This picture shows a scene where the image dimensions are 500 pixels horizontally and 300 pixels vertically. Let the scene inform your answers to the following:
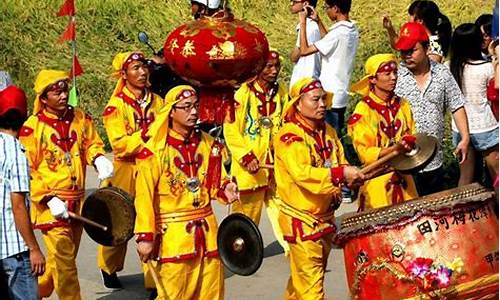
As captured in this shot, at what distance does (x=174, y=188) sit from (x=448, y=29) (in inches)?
154

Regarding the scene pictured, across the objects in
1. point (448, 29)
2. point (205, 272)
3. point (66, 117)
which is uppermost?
point (448, 29)

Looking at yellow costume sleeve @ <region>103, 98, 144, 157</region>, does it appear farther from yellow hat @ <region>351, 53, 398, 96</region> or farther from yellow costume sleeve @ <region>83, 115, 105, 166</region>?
yellow hat @ <region>351, 53, 398, 96</region>

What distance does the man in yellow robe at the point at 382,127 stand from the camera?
27.4 ft

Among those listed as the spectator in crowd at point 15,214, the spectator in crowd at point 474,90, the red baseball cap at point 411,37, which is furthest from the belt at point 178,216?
the spectator in crowd at point 474,90

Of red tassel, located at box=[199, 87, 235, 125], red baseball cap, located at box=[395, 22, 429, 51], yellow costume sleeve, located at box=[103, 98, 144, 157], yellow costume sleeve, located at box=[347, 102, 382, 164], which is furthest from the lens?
yellow costume sleeve, located at box=[103, 98, 144, 157]

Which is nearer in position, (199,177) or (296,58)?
(199,177)

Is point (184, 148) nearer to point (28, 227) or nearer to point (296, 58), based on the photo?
point (28, 227)

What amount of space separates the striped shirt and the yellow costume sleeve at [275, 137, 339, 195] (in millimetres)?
1730

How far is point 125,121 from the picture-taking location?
9.24 meters

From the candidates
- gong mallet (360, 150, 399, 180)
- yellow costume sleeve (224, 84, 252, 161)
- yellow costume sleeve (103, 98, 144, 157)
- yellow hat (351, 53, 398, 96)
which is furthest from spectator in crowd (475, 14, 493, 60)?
yellow costume sleeve (103, 98, 144, 157)

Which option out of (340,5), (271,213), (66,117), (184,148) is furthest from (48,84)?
(340,5)

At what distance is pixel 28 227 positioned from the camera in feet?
22.1

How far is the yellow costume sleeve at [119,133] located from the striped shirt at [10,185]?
7.64ft

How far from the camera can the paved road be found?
8977 mm
